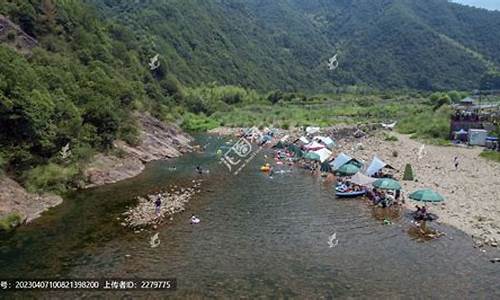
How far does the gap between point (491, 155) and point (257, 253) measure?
46.9m

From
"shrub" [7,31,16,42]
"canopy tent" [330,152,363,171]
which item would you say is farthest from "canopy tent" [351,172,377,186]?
"shrub" [7,31,16,42]

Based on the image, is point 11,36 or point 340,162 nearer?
point 340,162

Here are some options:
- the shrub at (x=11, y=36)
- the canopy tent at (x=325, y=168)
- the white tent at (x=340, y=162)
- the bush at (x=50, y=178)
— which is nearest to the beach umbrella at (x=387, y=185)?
the white tent at (x=340, y=162)

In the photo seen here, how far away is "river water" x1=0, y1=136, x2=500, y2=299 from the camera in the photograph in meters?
25.5

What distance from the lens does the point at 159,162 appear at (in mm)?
63281

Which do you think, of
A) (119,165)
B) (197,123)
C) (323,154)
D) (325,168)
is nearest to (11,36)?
(119,165)

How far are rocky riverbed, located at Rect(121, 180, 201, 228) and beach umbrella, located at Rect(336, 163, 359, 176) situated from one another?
1624cm

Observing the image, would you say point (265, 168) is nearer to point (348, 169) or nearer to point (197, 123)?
point (348, 169)

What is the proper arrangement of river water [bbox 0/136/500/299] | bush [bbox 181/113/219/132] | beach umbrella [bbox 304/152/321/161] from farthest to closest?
bush [bbox 181/113/219/132] < beach umbrella [bbox 304/152/321/161] < river water [bbox 0/136/500/299]

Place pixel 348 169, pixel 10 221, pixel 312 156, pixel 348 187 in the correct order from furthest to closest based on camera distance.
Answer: pixel 312 156 → pixel 348 169 → pixel 348 187 → pixel 10 221

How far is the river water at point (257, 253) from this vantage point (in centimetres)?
2553

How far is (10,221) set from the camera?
3353 centimetres

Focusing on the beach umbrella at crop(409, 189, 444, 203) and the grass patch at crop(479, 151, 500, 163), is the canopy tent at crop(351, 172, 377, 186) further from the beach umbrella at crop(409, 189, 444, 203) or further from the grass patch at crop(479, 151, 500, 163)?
the grass patch at crop(479, 151, 500, 163)

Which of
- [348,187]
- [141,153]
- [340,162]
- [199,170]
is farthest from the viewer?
[141,153]
